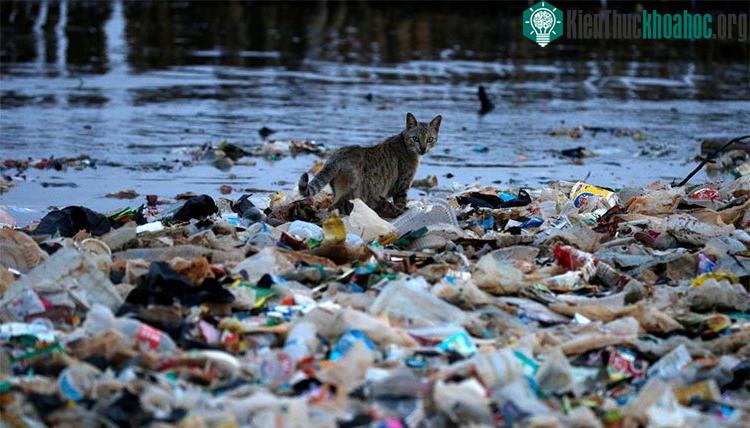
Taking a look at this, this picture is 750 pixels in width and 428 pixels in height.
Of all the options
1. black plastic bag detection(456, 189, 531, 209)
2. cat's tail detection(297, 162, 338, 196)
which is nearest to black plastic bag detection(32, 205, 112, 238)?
cat's tail detection(297, 162, 338, 196)

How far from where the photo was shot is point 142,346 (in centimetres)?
524

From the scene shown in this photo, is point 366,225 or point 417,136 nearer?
point 366,225

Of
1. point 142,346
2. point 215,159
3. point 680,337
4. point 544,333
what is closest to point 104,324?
point 142,346

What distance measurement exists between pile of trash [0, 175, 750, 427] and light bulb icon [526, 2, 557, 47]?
18125 mm

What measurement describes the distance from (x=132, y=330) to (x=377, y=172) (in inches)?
168

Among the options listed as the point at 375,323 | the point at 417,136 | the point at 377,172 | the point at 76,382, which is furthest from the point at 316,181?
the point at 76,382

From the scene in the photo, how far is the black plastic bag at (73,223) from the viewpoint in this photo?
8.12m

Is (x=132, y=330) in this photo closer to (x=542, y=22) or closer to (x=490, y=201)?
(x=490, y=201)

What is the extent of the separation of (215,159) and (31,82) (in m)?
7.77

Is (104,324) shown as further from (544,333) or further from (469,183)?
(469,183)

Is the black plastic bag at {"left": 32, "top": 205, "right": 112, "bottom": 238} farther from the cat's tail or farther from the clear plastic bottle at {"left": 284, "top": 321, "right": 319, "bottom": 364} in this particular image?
the clear plastic bottle at {"left": 284, "top": 321, "right": 319, "bottom": 364}

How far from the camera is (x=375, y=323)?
18.0 feet

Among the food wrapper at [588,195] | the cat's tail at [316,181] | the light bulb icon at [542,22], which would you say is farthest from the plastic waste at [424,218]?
the light bulb icon at [542,22]

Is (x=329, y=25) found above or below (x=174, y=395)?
above
